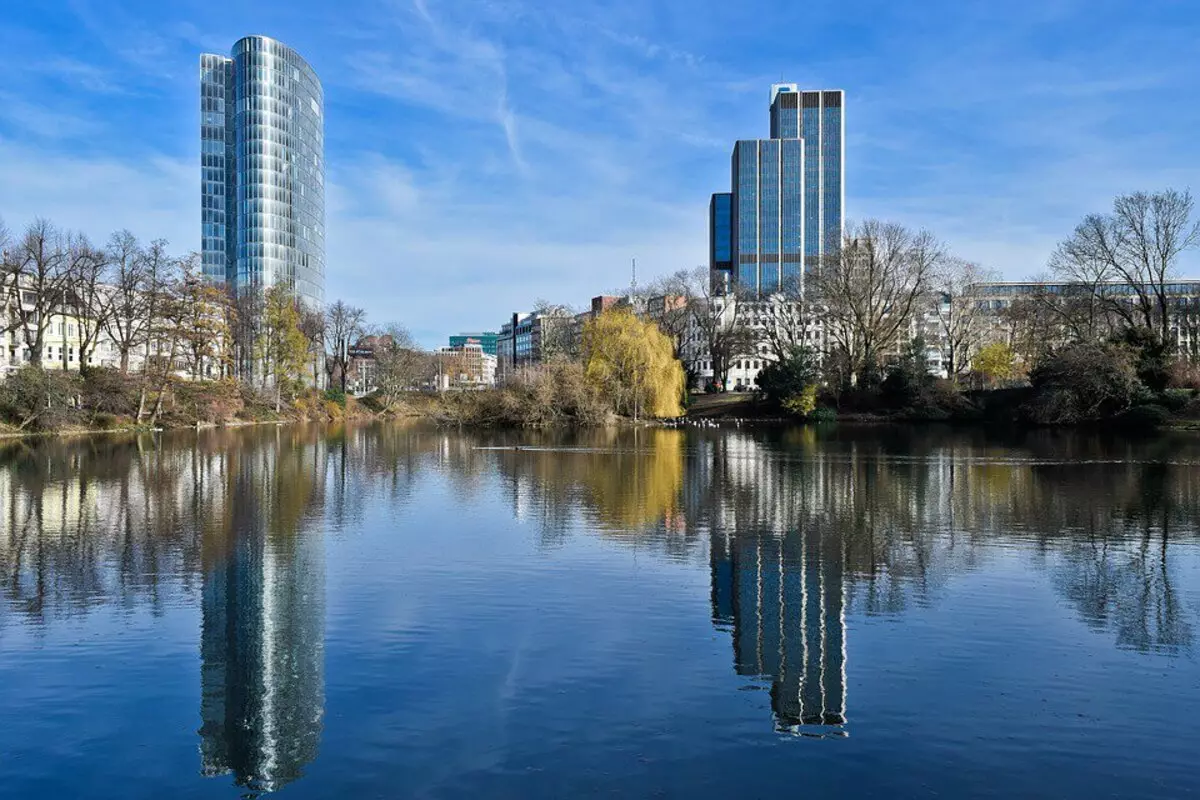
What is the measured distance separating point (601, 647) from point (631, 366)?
179 feet

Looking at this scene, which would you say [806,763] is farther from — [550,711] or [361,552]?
[361,552]

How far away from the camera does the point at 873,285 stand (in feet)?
233

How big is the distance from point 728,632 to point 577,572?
3.73 metres

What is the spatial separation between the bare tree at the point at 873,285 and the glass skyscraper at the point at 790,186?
9613 cm

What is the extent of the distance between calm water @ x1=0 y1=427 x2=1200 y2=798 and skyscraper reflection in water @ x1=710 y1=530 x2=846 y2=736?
0.05m

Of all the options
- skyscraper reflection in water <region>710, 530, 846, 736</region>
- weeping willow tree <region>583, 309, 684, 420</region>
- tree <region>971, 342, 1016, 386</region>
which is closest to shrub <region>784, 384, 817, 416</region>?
weeping willow tree <region>583, 309, 684, 420</region>

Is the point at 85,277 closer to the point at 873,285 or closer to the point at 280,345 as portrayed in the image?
the point at 280,345

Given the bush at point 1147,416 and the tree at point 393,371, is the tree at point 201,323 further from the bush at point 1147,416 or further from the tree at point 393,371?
the bush at point 1147,416

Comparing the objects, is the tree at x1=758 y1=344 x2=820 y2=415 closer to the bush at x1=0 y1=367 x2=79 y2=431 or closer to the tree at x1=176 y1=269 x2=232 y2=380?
the tree at x1=176 y1=269 x2=232 y2=380

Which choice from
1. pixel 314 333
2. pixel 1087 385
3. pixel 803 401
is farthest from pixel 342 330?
pixel 1087 385

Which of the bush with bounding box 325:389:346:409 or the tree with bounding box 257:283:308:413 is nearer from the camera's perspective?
the tree with bounding box 257:283:308:413

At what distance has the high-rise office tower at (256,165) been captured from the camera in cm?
12394

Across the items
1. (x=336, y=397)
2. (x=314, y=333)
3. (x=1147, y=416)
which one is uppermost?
(x=314, y=333)

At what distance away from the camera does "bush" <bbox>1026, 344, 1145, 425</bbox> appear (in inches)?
2103
